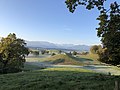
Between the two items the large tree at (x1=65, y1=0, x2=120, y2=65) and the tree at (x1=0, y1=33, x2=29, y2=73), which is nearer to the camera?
the large tree at (x1=65, y1=0, x2=120, y2=65)

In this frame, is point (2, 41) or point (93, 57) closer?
point (2, 41)

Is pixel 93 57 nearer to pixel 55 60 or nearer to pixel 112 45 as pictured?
pixel 55 60

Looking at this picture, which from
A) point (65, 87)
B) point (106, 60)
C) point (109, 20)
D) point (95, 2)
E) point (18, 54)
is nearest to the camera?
point (95, 2)

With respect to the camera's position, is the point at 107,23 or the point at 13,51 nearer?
the point at 107,23

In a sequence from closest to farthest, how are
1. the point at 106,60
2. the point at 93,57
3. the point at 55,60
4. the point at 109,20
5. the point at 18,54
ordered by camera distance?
the point at 109,20 → the point at 106,60 → the point at 18,54 → the point at 55,60 → the point at 93,57

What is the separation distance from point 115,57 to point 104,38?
12.4 ft

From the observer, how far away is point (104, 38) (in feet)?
69.3

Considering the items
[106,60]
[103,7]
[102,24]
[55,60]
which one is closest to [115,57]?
[106,60]

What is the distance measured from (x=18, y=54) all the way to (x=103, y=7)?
132ft

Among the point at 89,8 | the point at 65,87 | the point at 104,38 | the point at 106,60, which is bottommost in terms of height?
the point at 65,87

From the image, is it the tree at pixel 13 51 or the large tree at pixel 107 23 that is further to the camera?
the tree at pixel 13 51

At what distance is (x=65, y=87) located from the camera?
21.8 m

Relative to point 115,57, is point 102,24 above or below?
above

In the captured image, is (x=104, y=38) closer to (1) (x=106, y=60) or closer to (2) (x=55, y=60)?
(1) (x=106, y=60)
